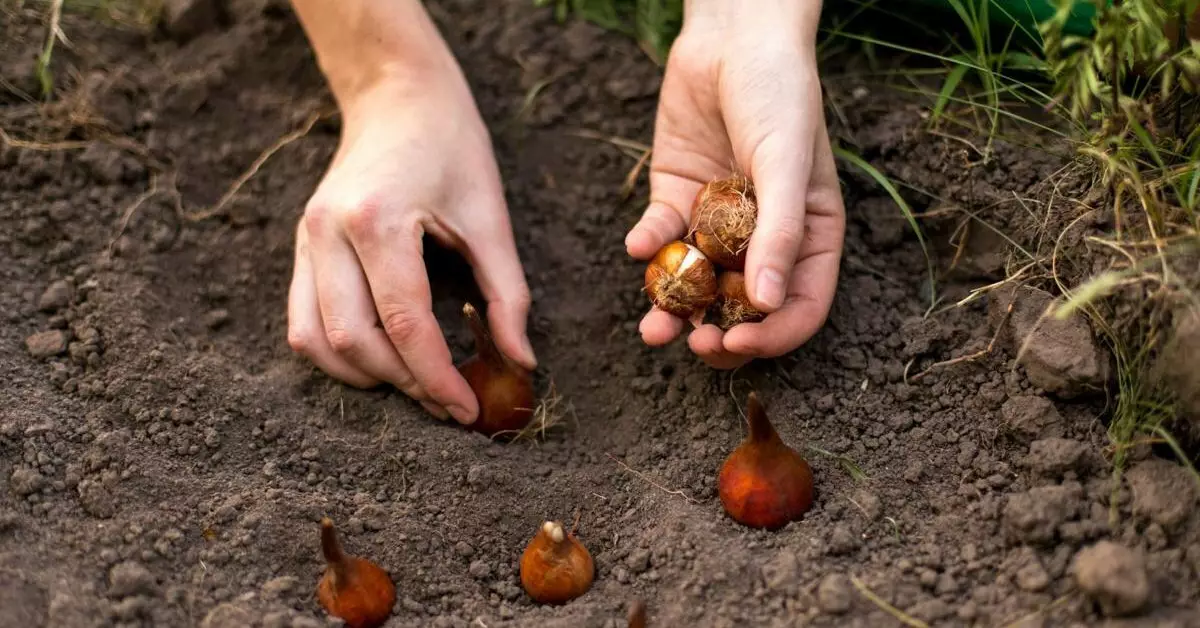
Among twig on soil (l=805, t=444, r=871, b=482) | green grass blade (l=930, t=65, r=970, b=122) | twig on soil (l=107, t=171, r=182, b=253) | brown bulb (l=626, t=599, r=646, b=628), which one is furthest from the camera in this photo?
twig on soil (l=107, t=171, r=182, b=253)

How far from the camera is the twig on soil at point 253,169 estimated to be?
2225mm

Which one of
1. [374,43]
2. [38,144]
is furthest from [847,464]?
[38,144]

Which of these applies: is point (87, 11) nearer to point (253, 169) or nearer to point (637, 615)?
point (253, 169)

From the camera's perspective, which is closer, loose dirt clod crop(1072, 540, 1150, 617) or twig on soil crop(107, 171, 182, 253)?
loose dirt clod crop(1072, 540, 1150, 617)

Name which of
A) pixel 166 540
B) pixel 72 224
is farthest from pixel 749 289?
pixel 72 224

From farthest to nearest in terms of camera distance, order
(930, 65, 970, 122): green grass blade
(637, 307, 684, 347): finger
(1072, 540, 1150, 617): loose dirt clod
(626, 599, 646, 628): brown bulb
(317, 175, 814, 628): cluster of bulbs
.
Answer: (930, 65, 970, 122): green grass blade
(637, 307, 684, 347): finger
(317, 175, 814, 628): cluster of bulbs
(626, 599, 646, 628): brown bulb
(1072, 540, 1150, 617): loose dirt clod

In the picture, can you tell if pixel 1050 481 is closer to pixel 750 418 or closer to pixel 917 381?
pixel 917 381

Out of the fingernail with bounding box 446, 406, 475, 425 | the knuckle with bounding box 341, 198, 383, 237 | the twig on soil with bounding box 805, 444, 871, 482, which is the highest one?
the knuckle with bounding box 341, 198, 383, 237

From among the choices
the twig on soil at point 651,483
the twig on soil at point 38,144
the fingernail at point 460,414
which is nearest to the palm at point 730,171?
the twig on soil at point 651,483

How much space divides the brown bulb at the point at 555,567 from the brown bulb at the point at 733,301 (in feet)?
1.51

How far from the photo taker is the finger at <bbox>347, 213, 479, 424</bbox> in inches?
71.6

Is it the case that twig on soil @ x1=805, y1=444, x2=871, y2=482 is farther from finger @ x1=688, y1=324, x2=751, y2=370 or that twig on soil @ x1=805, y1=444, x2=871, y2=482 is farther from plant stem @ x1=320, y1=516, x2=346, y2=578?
plant stem @ x1=320, y1=516, x2=346, y2=578

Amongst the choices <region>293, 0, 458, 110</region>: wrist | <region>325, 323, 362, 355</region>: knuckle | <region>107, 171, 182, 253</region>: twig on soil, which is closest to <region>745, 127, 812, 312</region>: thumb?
<region>325, 323, 362, 355</region>: knuckle

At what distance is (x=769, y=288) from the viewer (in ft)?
5.19
